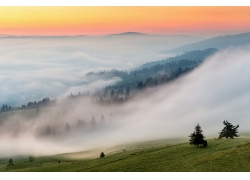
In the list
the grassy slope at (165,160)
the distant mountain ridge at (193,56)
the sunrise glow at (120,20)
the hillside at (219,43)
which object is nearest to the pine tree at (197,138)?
the grassy slope at (165,160)

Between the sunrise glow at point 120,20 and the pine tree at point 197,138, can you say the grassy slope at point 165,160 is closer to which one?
the pine tree at point 197,138

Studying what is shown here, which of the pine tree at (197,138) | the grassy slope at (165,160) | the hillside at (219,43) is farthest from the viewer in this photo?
the hillside at (219,43)

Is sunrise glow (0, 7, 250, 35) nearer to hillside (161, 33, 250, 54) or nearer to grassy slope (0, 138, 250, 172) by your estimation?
hillside (161, 33, 250, 54)

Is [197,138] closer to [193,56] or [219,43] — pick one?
[193,56]

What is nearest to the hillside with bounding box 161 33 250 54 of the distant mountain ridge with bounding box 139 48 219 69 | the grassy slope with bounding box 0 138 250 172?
Result: the distant mountain ridge with bounding box 139 48 219 69

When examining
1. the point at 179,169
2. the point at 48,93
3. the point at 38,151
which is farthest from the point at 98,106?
the point at 179,169
